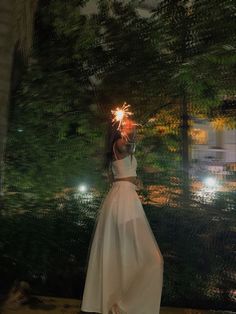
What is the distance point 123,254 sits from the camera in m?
4.27

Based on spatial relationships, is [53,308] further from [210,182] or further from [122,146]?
[210,182]

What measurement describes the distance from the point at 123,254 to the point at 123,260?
0.18 feet

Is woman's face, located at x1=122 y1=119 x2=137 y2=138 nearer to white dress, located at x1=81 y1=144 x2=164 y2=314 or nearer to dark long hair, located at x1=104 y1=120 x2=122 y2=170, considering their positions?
dark long hair, located at x1=104 y1=120 x2=122 y2=170

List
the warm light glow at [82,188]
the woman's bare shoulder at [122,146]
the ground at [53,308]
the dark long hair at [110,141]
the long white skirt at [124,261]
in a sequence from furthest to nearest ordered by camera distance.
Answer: the warm light glow at [82,188] < the ground at [53,308] < the dark long hair at [110,141] < the woman's bare shoulder at [122,146] < the long white skirt at [124,261]

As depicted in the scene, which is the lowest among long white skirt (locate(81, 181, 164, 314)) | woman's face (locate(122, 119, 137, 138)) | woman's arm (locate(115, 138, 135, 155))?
long white skirt (locate(81, 181, 164, 314))

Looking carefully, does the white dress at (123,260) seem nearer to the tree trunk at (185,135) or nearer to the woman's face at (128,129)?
the woman's face at (128,129)

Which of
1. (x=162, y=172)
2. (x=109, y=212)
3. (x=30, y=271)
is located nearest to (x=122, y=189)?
(x=109, y=212)

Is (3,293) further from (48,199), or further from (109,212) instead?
(109,212)

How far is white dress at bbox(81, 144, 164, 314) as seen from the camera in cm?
420

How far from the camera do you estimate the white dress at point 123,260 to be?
13.8 feet

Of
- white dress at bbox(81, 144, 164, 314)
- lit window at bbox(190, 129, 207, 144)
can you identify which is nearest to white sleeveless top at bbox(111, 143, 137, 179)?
white dress at bbox(81, 144, 164, 314)

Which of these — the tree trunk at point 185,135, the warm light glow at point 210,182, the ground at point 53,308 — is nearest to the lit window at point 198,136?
the tree trunk at point 185,135

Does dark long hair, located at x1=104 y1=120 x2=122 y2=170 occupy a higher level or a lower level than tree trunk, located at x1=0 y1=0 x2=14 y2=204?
lower

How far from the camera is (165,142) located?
217 inches
